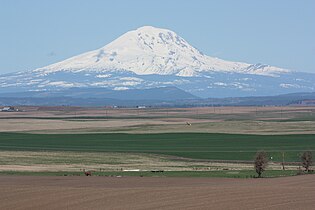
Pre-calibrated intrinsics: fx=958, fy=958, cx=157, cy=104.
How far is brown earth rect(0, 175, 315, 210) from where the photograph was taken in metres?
41.1

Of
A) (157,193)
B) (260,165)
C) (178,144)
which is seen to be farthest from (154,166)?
(178,144)

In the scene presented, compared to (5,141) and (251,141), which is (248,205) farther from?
(5,141)

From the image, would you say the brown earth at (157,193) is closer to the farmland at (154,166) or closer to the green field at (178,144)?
the farmland at (154,166)

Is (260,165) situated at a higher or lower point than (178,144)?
lower

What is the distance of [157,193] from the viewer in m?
45.5

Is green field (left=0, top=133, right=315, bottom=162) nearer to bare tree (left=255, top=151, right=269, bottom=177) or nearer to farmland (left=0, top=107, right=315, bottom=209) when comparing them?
farmland (left=0, top=107, right=315, bottom=209)

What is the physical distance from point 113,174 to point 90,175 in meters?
2.11

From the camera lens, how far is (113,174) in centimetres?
6078

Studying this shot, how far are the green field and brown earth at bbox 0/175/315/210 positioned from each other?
80.8 ft

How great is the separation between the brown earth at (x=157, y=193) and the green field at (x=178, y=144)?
24.6m

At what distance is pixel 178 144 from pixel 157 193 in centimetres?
4867

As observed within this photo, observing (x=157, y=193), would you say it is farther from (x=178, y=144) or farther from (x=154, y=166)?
(x=178, y=144)

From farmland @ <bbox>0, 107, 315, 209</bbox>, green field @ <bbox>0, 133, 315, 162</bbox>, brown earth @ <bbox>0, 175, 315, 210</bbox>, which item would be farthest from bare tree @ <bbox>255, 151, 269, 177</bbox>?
green field @ <bbox>0, 133, 315, 162</bbox>

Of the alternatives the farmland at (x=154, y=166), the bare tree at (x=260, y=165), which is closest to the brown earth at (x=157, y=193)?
the farmland at (x=154, y=166)
